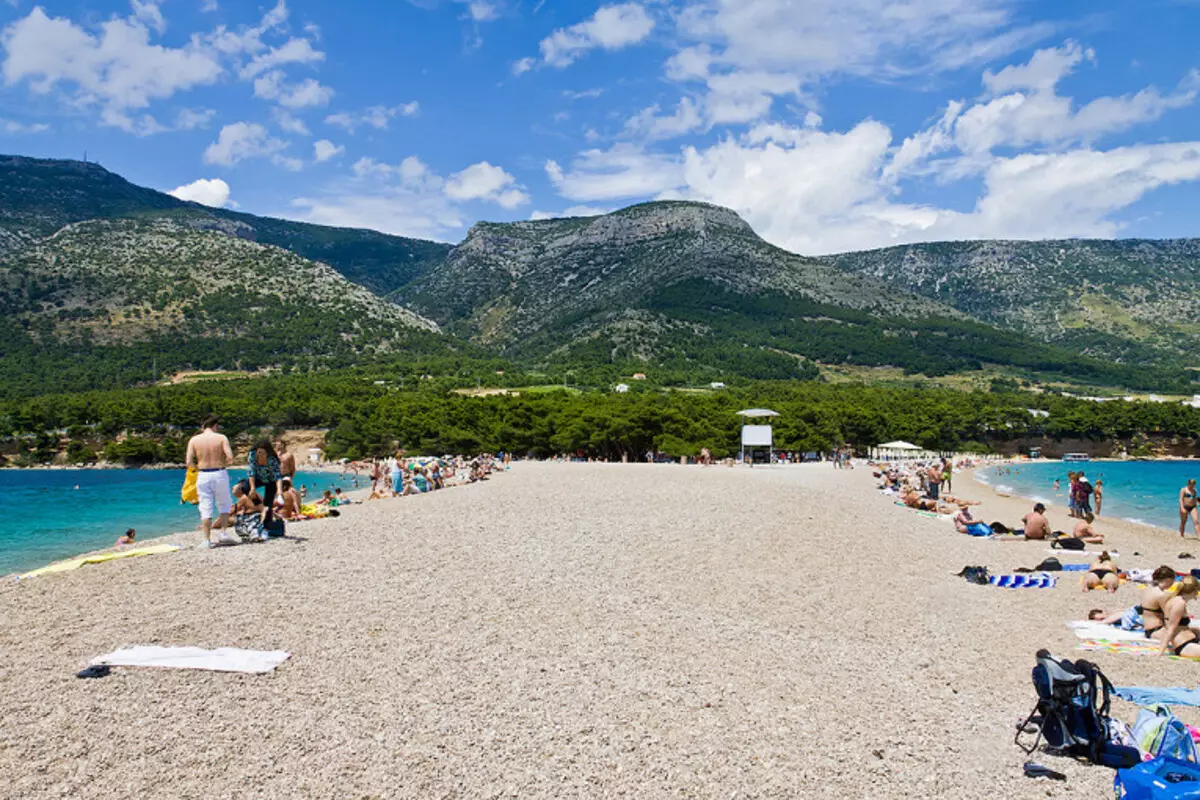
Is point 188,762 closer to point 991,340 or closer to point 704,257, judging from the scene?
point 704,257

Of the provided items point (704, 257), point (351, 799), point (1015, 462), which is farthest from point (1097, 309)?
point (351, 799)

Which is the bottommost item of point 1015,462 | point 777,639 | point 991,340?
point 1015,462

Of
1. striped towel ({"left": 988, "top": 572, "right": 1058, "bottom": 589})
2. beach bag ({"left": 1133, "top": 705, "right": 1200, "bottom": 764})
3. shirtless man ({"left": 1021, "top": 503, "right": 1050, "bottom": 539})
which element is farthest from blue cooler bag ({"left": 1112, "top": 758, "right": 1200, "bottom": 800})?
shirtless man ({"left": 1021, "top": 503, "right": 1050, "bottom": 539})

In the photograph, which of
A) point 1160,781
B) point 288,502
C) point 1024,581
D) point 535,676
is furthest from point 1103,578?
point 288,502

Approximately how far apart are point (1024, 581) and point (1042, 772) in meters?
7.90

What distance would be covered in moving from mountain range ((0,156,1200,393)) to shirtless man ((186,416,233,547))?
93.2 metres

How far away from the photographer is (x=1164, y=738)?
538cm

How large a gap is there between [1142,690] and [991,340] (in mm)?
154101

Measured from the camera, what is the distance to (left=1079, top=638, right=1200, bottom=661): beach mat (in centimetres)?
841

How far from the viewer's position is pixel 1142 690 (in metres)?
7.07

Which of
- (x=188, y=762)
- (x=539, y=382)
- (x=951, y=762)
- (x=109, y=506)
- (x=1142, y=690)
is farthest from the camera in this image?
(x=539, y=382)

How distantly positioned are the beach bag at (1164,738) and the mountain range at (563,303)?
104 m

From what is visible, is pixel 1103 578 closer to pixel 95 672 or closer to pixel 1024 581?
pixel 1024 581

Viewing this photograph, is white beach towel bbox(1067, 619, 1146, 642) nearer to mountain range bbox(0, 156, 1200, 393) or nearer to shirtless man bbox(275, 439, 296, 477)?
shirtless man bbox(275, 439, 296, 477)
